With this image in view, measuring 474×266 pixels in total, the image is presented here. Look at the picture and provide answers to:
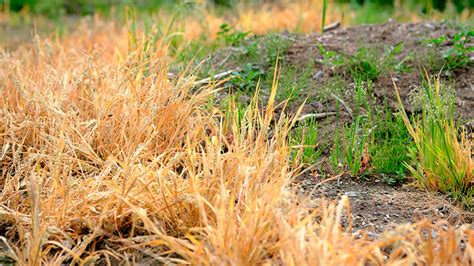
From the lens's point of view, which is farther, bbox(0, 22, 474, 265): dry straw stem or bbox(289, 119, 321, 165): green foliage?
bbox(289, 119, 321, 165): green foliage

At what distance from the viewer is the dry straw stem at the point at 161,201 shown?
2.27 metres

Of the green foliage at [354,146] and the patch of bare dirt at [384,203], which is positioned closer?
the patch of bare dirt at [384,203]

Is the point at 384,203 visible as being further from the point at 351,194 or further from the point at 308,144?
the point at 308,144

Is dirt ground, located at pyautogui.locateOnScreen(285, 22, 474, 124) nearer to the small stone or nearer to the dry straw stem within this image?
the small stone

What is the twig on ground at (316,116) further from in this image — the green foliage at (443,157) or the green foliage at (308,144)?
the green foliage at (443,157)

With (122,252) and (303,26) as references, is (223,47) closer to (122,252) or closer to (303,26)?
(303,26)

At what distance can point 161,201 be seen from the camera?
2664mm

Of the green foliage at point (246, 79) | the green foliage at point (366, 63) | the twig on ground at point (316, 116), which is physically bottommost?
the twig on ground at point (316, 116)

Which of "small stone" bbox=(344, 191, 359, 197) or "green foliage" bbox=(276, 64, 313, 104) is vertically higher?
"green foliage" bbox=(276, 64, 313, 104)

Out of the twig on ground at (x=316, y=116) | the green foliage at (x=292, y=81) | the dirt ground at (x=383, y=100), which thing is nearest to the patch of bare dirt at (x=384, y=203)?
the dirt ground at (x=383, y=100)

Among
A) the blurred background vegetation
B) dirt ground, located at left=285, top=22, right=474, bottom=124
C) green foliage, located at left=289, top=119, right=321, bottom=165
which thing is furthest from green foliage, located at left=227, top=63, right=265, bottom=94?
the blurred background vegetation

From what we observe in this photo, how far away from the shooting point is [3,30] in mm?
7133

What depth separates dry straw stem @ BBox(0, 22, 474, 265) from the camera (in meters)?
2.27

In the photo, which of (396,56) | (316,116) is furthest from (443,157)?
(396,56)
